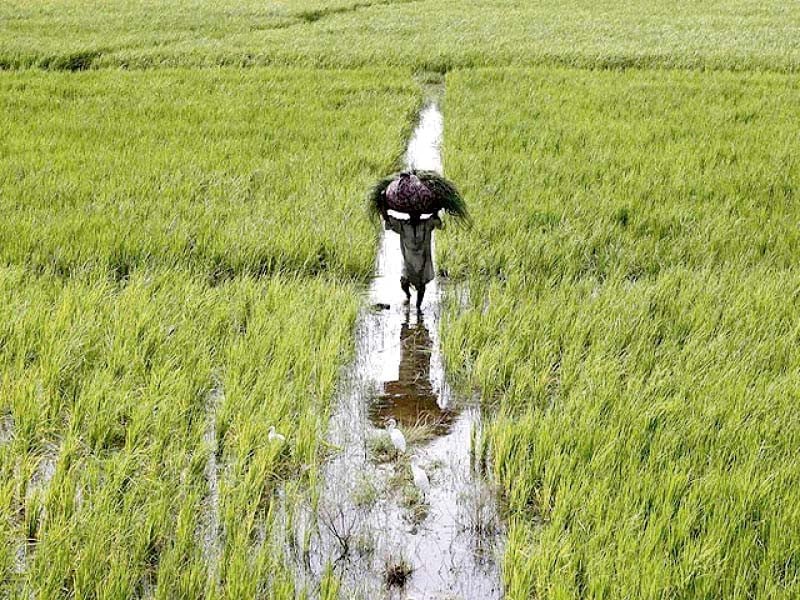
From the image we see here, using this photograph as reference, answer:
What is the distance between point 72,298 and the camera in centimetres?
335

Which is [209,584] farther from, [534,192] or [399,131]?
[399,131]

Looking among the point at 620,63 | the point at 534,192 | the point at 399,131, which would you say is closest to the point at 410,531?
the point at 534,192

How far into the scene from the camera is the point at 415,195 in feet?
10.1

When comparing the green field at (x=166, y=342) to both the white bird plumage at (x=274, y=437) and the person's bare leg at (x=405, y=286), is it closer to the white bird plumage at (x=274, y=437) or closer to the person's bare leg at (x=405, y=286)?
the white bird plumage at (x=274, y=437)

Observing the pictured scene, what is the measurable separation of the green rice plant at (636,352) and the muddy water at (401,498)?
0.11 m

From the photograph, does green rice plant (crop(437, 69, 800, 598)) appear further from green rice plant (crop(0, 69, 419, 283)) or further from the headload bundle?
green rice plant (crop(0, 69, 419, 283))

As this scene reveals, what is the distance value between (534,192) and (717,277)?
155 cm

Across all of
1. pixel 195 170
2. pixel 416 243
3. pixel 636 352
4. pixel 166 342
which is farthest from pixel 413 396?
pixel 195 170

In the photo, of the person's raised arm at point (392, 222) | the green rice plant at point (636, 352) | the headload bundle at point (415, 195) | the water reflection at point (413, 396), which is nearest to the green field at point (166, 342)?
the water reflection at point (413, 396)

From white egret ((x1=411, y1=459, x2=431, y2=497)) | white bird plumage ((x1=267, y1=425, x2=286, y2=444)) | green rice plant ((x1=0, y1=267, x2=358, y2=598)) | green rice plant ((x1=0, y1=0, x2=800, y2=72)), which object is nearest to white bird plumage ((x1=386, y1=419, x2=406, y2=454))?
white egret ((x1=411, y1=459, x2=431, y2=497))

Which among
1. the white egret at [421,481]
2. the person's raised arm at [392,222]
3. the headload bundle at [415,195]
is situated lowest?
the white egret at [421,481]

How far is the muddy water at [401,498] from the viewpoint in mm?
1946

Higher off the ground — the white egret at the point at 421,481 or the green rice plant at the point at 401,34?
the green rice plant at the point at 401,34

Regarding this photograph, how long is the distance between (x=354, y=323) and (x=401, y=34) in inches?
449
